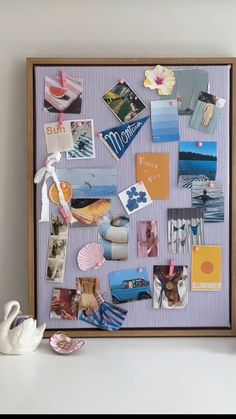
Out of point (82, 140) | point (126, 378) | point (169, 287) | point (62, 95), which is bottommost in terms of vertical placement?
point (126, 378)

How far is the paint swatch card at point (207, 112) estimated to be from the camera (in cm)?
135

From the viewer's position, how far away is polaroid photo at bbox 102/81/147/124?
4.42ft

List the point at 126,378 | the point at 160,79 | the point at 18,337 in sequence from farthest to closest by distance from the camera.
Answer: the point at 160,79 < the point at 18,337 < the point at 126,378

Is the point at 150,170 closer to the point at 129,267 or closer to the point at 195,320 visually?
the point at 129,267

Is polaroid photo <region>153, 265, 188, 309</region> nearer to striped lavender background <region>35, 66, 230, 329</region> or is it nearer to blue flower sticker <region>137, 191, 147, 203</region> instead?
striped lavender background <region>35, 66, 230, 329</region>

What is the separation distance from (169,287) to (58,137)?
17.3 inches

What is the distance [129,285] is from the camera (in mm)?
1361

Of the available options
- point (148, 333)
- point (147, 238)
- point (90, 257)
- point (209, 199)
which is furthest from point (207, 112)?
point (148, 333)

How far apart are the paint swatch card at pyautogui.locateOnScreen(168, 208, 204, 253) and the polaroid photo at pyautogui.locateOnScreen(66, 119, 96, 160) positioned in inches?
9.4

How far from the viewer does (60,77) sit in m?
1.35

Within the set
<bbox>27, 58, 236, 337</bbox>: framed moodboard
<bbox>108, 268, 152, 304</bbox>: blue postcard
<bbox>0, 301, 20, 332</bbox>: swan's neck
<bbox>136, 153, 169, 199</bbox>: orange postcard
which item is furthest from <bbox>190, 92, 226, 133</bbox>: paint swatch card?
<bbox>0, 301, 20, 332</bbox>: swan's neck
